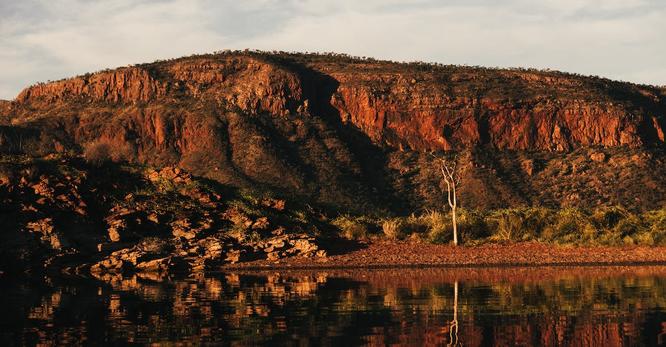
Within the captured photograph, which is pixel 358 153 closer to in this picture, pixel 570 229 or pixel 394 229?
pixel 394 229

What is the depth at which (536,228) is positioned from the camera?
1732 inches

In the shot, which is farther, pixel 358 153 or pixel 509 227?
pixel 358 153

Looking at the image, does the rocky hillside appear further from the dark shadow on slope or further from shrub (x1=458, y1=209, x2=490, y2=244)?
shrub (x1=458, y1=209, x2=490, y2=244)

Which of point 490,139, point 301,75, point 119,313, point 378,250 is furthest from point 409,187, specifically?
point 119,313

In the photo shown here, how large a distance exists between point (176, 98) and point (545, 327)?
299 feet

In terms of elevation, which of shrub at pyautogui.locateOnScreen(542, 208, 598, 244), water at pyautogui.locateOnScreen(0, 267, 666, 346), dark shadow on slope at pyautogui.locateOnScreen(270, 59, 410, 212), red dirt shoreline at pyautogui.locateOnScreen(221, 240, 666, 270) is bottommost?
red dirt shoreline at pyautogui.locateOnScreen(221, 240, 666, 270)

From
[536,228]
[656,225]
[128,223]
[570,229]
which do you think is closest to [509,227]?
[536,228]

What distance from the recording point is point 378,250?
1596 inches

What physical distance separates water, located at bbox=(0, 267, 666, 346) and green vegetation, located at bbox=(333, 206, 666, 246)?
9628 millimetres

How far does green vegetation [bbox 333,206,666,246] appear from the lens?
41.5 metres

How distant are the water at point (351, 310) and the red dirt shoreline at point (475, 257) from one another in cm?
512

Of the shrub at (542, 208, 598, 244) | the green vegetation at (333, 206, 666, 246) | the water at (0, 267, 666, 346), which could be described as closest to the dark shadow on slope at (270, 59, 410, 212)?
the green vegetation at (333, 206, 666, 246)

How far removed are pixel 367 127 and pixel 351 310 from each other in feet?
268

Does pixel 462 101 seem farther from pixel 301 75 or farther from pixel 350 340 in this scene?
pixel 350 340
